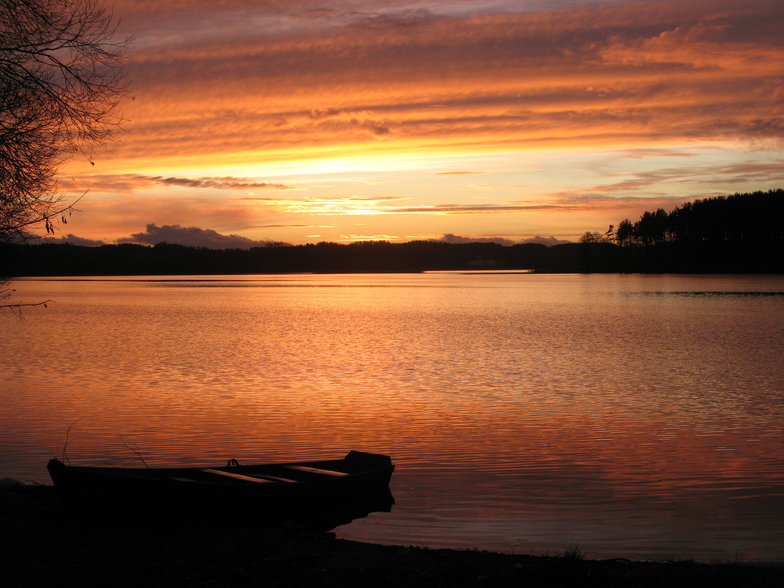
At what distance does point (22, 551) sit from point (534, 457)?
8.37m

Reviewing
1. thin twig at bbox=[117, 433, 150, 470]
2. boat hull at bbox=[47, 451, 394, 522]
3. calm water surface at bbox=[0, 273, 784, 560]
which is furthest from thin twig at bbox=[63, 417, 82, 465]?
boat hull at bbox=[47, 451, 394, 522]

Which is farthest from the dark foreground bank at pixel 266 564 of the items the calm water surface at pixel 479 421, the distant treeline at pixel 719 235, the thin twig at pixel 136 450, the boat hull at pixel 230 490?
the distant treeline at pixel 719 235

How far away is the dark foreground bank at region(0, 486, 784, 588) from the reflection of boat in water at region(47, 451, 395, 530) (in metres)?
0.36

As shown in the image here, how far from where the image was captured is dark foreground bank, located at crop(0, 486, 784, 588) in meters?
6.88

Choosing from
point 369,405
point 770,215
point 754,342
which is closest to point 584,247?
point 770,215

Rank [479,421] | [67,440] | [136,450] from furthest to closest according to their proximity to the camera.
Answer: [479,421] → [67,440] → [136,450]

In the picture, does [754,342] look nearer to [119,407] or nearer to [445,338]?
[445,338]

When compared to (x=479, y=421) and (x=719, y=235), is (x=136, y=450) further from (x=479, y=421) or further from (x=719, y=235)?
(x=719, y=235)

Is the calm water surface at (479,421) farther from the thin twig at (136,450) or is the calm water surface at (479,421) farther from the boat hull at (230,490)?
the boat hull at (230,490)

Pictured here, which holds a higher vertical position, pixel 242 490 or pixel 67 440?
pixel 242 490

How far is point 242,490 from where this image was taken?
9.17m

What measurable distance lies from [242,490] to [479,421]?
7.49m

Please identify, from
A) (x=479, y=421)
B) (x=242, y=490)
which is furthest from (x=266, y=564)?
(x=479, y=421)

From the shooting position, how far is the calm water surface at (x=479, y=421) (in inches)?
374
